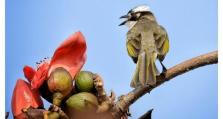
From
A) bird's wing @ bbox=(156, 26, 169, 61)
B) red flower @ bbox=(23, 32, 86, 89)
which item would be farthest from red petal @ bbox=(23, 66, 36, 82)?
bird's wing @ bbox=(156, 26, 169, 61)

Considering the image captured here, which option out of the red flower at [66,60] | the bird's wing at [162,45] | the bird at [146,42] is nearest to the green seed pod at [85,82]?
the red flower at [66,60]

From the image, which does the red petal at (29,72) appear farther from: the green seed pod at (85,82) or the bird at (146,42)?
the bird at (146,42)

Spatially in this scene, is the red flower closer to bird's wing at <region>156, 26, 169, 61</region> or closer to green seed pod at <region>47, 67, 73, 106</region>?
green seed pod at <region>47, 67, 73, 106</region>

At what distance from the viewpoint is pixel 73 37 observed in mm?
497

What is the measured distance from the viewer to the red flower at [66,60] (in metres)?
0.49

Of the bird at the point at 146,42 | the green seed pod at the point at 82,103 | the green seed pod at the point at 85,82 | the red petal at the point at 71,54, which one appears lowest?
Result: the bird at the point at 146,42

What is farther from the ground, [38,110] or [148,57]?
[38,110]

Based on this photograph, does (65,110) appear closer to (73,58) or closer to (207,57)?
(73,58)

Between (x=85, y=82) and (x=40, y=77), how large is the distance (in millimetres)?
56

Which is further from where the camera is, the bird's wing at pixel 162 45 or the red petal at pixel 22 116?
the bird's wing at pixel 162 45

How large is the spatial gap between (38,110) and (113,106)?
0.09 metres
